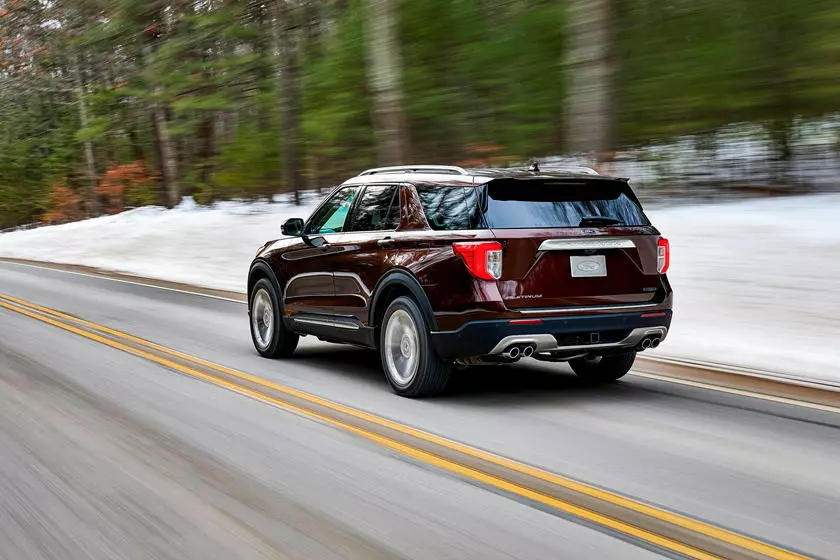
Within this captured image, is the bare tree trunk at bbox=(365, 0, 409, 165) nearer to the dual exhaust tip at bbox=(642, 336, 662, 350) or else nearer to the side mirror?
the side mirror

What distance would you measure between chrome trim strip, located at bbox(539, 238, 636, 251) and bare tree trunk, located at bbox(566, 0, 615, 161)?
7.38m

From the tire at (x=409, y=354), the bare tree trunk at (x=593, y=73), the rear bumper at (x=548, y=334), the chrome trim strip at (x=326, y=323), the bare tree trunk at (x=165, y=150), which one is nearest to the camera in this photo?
the rear bumper at (x=548, y=334)

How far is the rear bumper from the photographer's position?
7.09 meters

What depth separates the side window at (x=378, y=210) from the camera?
8.08 meters

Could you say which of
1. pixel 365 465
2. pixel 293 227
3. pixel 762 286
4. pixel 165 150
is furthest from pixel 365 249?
pixel 165 150

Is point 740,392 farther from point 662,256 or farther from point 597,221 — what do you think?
point 597,221

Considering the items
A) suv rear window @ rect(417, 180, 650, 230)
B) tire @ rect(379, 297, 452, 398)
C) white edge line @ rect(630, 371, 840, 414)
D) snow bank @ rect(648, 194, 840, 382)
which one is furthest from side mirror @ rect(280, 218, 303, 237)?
snow bank @ rect(648, 194, 840, 382)

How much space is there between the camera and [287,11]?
27.7 meters

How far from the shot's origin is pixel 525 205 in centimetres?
737

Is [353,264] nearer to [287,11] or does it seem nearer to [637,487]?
[637,487]

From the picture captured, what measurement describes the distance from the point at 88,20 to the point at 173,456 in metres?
30.4

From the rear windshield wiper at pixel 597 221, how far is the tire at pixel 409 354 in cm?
141

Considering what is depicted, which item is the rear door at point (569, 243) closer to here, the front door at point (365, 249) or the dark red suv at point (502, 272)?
the dark red suv at point (502, 272)

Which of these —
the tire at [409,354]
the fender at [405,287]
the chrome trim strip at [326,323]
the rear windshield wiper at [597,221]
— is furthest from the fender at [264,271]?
the rear windshield wiper at [597,221]
